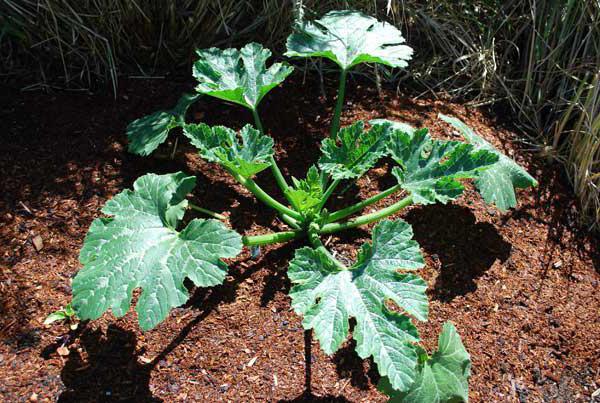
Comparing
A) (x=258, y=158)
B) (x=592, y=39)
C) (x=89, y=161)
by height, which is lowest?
(x=89, y=161)

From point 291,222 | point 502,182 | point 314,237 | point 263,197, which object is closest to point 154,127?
point 263,197

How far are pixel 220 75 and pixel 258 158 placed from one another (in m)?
0.62

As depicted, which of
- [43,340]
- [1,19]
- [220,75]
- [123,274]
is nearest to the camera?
[123,274]

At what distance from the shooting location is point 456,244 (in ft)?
10.3

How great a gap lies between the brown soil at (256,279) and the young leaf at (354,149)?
1.48 ft

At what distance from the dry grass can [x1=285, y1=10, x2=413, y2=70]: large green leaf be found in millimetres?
418

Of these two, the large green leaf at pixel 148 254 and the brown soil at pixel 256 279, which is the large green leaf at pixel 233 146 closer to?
the large green leaf at pixel 148 254

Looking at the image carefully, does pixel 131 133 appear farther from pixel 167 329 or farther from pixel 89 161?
pixel 167 329

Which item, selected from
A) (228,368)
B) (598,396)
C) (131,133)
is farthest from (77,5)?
(598,396)

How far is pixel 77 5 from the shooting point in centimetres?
348

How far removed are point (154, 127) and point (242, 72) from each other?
20.5 inches

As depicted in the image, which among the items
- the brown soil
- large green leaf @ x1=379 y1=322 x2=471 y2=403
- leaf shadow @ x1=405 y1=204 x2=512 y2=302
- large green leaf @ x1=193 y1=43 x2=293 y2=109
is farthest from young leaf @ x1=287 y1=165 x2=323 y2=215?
large green leaf @ x1=379 y1=322 x2=471 y2=403

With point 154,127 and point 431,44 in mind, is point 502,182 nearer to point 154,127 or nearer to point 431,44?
point 431,44

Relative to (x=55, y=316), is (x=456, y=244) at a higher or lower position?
higher
